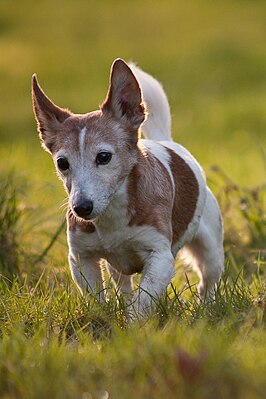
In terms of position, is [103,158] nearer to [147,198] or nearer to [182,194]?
[147,198]

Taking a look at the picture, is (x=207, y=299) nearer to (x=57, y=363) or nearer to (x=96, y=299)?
(x=96, y=299)

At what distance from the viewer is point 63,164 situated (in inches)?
203

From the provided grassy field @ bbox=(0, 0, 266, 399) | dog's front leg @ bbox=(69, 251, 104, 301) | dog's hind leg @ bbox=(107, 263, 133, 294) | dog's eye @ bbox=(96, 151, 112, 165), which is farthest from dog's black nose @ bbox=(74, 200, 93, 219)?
dog's hind leg @ bbox=(107, 263, 133, 294)

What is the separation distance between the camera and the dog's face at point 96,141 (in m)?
4.94

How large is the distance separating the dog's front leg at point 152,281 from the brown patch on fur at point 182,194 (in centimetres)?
54

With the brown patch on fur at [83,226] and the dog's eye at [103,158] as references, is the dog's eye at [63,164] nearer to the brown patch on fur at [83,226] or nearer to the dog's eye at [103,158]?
the dog's eye at [103,158]

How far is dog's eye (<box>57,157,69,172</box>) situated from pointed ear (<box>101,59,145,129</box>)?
1.45 ft

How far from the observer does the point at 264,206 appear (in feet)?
27.0

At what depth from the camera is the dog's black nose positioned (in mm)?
4812

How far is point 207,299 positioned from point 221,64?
51.7 ft

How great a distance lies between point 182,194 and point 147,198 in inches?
23.7

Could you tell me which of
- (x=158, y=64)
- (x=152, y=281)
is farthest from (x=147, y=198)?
(x=158, y=64)

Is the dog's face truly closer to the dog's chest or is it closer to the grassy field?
the dog's chest

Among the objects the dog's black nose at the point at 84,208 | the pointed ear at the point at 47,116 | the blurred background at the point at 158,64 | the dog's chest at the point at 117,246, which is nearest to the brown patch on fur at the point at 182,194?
the dog's chest at the point at 117,246
